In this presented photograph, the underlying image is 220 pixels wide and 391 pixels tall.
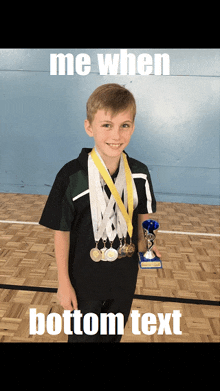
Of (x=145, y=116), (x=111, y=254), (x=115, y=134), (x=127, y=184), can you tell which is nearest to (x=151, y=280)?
(x=111, y=254)

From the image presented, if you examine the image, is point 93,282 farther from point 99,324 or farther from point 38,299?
point 38,299

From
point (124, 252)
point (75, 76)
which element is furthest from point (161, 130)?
point (124, 252)

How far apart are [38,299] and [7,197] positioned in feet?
14.9

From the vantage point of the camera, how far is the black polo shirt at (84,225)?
4.94 ft

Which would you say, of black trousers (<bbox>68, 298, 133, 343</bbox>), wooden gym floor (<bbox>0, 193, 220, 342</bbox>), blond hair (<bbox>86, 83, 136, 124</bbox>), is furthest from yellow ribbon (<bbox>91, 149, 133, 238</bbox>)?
wooden gym floor (<bbox>0, 193, 220, 342</bbox>)

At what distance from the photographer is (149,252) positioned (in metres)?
1.64

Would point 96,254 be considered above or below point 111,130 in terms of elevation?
below

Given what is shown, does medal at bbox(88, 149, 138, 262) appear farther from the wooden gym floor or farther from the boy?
the wooden gym floor

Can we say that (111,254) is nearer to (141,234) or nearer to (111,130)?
(141,234)

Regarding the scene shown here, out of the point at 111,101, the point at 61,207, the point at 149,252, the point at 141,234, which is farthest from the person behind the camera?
the point at 141,234

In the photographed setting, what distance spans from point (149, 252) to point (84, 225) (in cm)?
37

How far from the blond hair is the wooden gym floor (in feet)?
5.86

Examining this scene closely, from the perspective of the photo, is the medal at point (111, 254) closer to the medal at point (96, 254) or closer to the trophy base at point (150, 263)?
the medal at point (96, 254)

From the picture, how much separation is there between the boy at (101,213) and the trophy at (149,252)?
6cm
